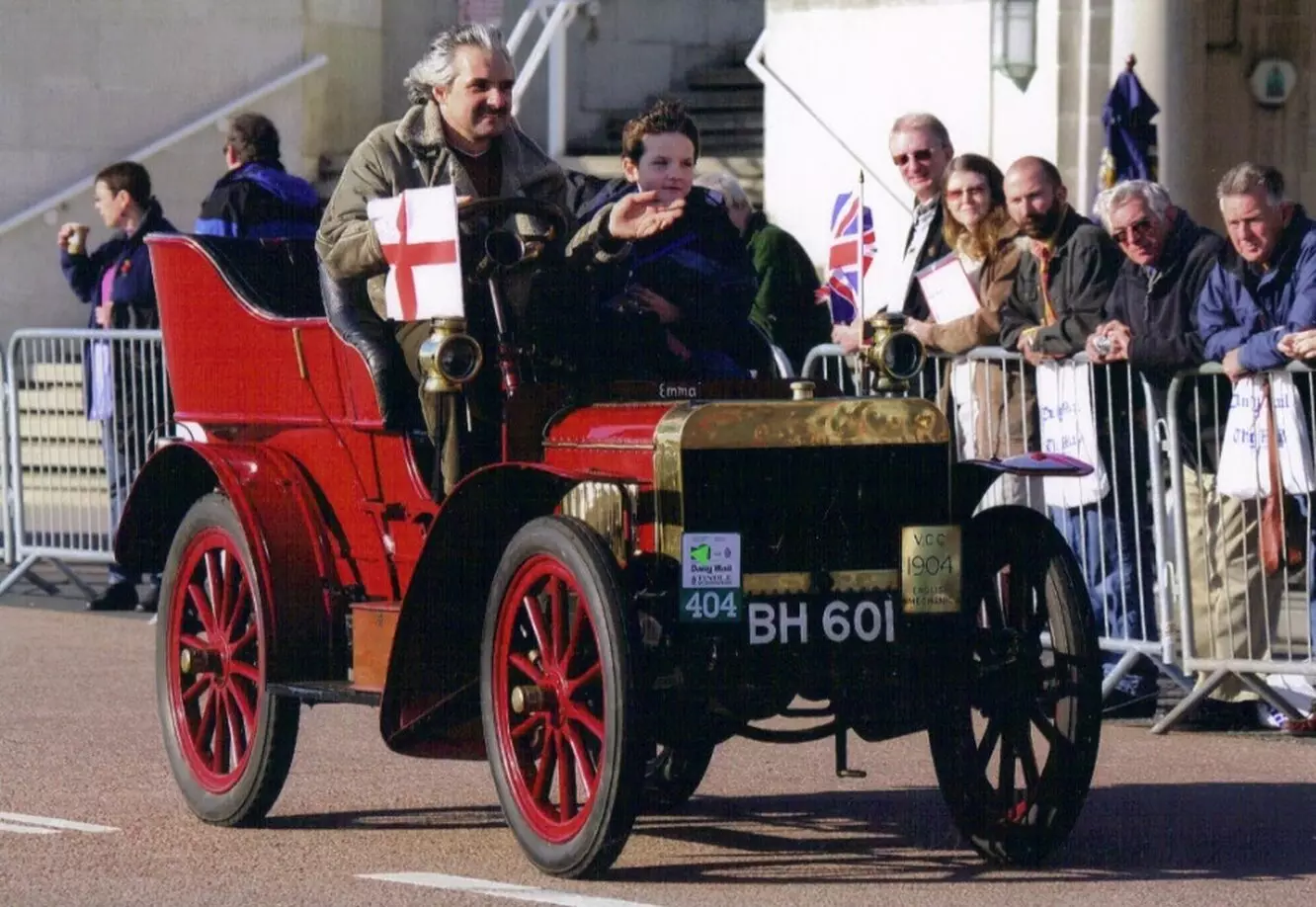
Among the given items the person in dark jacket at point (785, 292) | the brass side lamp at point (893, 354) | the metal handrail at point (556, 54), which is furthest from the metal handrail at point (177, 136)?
the brass side lamp at point (893, 354)

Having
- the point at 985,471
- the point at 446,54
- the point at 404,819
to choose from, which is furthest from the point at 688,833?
the point at 446,54

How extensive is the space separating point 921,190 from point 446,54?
4.13 metres

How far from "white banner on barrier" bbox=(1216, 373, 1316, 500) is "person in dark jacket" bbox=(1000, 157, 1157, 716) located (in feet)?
1.80

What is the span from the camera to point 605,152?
65.2 ft

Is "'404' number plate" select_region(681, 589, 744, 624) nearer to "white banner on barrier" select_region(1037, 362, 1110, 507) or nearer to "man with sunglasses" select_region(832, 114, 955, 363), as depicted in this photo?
"white banner on barrier" select_region(1037, 362, 1110, 507)

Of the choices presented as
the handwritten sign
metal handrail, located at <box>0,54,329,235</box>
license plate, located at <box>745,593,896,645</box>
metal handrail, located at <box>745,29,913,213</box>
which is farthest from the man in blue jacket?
metal handrail, located at <box>0,54,329,235</box>

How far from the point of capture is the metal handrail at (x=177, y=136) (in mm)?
20062

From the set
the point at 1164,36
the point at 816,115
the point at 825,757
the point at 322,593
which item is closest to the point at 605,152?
the point at 816,115

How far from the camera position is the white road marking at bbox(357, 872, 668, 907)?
272 inches

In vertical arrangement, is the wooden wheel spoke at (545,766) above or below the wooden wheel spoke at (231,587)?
below

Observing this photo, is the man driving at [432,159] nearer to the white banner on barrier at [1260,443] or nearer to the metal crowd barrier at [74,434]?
the white banner on barrier at [1260,443]

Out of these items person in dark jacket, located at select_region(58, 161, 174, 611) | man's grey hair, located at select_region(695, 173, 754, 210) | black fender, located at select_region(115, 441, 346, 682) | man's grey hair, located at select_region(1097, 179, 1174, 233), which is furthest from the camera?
person in dark jacket, located at select_region(58, 161, 174, 611)

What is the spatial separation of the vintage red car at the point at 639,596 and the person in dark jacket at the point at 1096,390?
9.88ft

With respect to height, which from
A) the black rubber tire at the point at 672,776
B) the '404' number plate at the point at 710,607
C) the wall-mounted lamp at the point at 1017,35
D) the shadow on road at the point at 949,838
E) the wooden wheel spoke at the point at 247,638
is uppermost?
the wall-mounted lamp at the point at 1017,35
